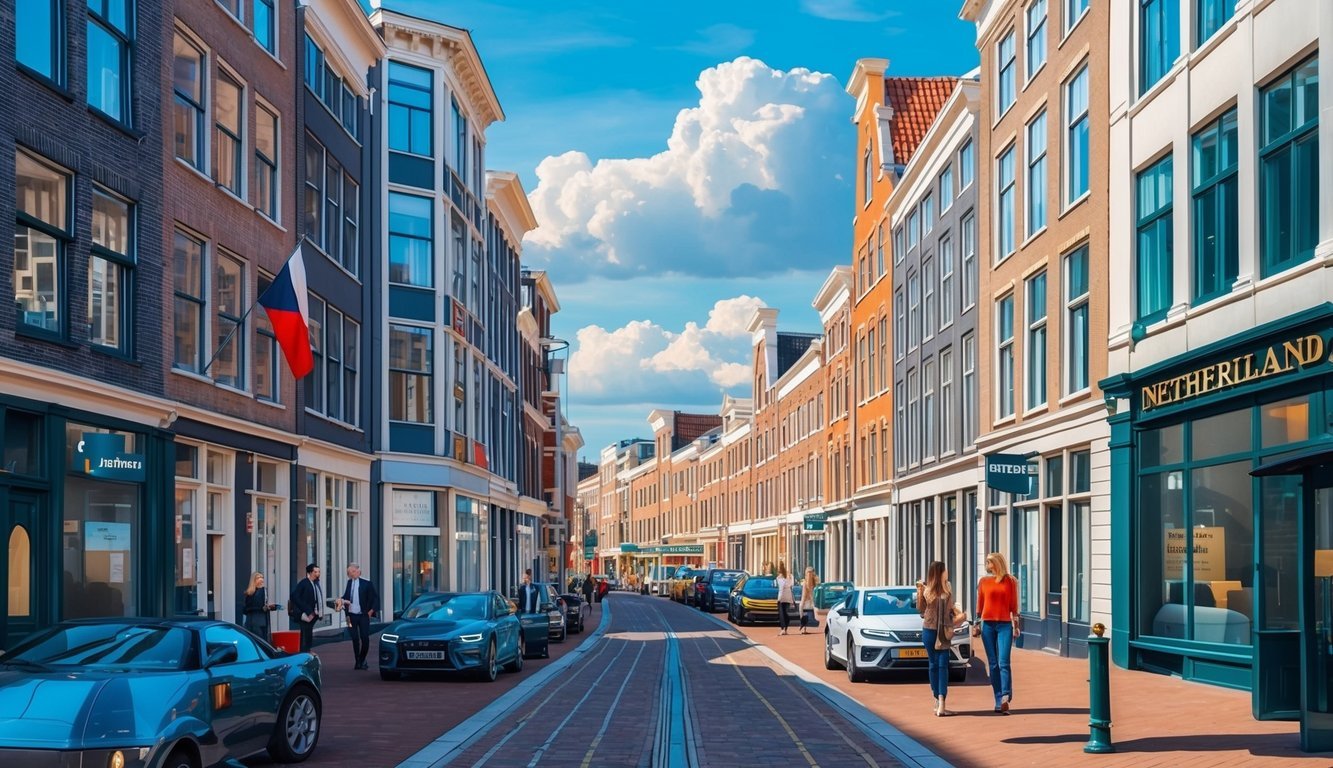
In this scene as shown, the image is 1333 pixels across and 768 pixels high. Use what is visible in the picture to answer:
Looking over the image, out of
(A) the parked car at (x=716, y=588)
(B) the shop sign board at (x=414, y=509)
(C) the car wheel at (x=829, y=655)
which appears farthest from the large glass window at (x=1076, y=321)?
(A) the parked car at (x=716, y=588)

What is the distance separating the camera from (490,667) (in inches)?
847

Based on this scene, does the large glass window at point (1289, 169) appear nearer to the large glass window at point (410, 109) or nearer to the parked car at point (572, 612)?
the parked car at point (572, 612)

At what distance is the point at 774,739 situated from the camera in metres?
14.3

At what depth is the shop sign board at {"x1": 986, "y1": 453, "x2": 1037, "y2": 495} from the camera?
26.2 metres

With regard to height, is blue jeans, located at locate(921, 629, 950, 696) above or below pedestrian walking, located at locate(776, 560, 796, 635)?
above

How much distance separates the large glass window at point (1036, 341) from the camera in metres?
28.5

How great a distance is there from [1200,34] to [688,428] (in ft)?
322

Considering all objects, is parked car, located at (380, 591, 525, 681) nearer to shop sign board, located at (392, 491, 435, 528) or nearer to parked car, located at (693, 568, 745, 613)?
shop sign board, located at (392, 491, 435, 528)

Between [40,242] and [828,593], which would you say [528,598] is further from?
[828,593]

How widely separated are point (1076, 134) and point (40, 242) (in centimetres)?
1760

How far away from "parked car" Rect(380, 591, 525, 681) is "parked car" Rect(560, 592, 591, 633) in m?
15.2

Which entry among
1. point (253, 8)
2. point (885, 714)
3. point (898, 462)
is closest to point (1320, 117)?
point (885, 714)

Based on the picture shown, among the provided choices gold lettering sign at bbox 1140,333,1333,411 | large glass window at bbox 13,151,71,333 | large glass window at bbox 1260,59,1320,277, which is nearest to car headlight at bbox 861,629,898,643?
gold lettering sign at bbox 1140,333,1333,411

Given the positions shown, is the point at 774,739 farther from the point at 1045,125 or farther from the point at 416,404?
the point at 416,404
